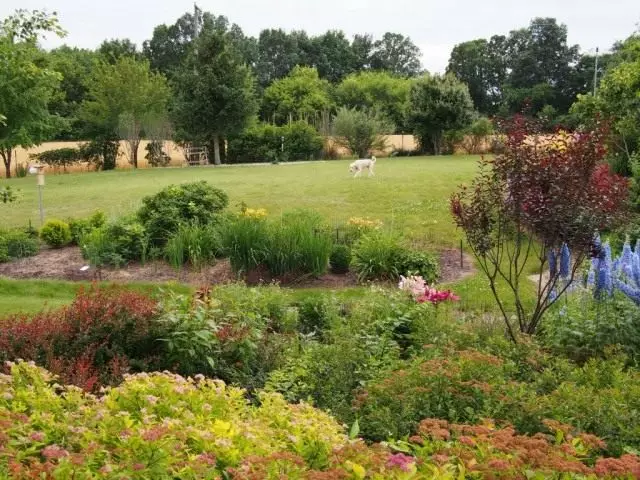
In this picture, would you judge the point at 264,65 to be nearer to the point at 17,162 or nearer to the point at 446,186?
the point at 17,162

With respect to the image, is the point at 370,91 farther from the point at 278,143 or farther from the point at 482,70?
the point at 278,143

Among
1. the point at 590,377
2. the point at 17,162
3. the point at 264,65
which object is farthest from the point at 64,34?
the point at 264,65

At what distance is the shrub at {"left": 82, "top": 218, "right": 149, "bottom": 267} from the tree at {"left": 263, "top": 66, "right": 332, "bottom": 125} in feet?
114

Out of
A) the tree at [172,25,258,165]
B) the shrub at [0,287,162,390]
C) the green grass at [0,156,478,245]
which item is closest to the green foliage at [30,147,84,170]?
the tree at [172,25,258,165]

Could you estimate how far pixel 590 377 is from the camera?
414 cm

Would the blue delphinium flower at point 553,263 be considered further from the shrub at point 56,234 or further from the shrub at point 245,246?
the shrub at point 56,234

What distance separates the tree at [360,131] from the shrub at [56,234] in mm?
22116

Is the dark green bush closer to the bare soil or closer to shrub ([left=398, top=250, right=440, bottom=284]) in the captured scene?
the bare soil

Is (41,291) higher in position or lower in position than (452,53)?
lower

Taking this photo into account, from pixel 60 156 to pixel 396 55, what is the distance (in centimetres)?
5373

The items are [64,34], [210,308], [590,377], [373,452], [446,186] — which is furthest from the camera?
[446,186]

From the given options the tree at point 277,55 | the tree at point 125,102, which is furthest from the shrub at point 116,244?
the tree at point 277,55

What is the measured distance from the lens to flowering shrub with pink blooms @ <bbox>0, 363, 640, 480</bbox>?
89.7 inches

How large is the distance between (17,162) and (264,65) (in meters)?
38.5
